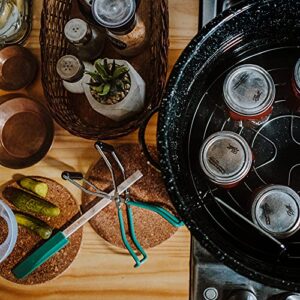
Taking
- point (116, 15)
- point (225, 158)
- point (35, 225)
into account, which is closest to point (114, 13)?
point (116, 15)

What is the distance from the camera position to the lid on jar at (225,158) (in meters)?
1.03

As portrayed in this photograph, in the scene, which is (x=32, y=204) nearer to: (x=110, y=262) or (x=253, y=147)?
(x=110, y=262)

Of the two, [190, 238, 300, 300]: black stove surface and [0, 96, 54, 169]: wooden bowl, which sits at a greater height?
[0, 96, 54, 169]: wooden bowl

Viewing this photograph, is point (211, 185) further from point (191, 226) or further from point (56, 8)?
point (56, 8)

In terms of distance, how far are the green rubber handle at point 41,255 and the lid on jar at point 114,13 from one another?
461 millimetres

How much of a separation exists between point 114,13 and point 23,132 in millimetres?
352

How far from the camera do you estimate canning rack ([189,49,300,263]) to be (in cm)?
111

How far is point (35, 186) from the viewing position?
4.04 ft

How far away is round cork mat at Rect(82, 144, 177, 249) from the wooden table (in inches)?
0.7

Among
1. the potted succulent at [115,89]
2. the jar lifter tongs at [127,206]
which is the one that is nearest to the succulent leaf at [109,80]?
the potted succulent at [115,89]

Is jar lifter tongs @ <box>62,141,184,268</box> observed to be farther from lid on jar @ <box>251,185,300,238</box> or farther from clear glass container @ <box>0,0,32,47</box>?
clear glass container @ <box>0,0,32,47</box>

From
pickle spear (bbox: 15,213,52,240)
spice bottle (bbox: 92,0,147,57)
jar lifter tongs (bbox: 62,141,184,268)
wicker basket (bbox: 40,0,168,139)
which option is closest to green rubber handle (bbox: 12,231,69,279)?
pickle spear (bbox: 15,213,52,240)

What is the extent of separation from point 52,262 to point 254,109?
56cm

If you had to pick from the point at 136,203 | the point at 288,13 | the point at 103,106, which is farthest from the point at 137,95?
the point at 288,13
